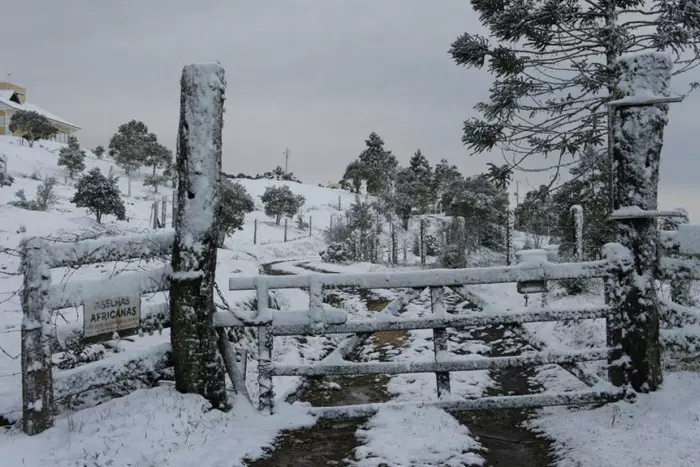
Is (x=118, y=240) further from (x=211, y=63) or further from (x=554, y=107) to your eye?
(x=554, y=107)

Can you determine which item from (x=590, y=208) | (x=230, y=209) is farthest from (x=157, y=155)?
(x=590, y=208)

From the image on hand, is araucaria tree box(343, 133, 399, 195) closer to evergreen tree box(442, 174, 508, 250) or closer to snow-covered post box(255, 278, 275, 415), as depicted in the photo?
evergreen tree box(442, 174, 508, 250)

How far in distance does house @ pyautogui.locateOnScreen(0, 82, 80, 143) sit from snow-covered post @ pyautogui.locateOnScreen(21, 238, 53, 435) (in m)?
74.3

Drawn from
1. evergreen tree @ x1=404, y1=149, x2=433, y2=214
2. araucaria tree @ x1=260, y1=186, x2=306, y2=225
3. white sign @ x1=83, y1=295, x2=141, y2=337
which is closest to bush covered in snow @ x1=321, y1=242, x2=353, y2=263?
evergreen tree @ x1=404, y1=149, x2=433, y2=214

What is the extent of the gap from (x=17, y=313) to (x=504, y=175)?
33.8 feet

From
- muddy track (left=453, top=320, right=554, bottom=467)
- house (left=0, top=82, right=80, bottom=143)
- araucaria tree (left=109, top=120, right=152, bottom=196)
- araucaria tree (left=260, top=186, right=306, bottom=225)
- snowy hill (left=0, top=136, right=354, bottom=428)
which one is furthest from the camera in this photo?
house (left=0, top=82, right=80, bottom=143)

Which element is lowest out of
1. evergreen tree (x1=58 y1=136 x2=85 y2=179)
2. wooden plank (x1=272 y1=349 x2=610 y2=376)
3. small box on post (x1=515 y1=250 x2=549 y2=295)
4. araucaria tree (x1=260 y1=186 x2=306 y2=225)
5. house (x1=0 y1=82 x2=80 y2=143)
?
wooden plank (x1=272 y1=349 x2=610 y2=376)

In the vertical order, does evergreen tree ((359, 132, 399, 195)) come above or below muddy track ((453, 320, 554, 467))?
above

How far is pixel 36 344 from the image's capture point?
3844 mm

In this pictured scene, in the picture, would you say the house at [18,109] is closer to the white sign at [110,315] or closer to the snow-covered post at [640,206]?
the white sign at [110,315]

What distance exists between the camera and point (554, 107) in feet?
35.7

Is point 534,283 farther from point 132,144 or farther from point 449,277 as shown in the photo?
point 132,144

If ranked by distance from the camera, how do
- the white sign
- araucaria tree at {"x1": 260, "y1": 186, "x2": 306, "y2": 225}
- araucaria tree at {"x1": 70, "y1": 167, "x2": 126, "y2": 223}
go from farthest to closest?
araucaria tree at {"x1": 260, "y1": 186, "x2": 306, "y2": 225} < araucaria tree at {"x1": 70, "y1": 167, "x2": 126, "y2": 223} < the white sign

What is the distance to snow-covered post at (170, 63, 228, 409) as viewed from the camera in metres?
4.49
